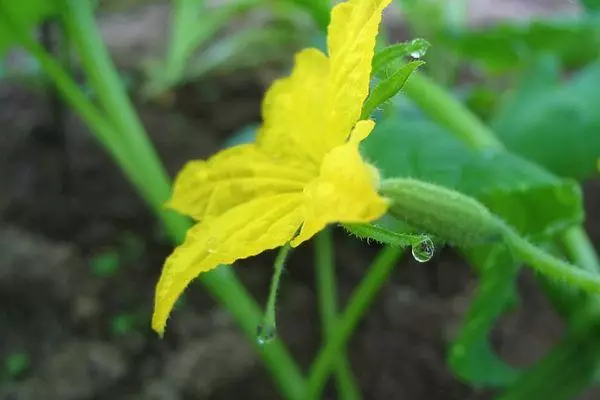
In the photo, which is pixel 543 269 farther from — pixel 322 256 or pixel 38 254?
pixel 38 254

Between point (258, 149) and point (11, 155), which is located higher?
point (258, 149)

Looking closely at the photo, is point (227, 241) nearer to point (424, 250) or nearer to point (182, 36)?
point (424, 250)

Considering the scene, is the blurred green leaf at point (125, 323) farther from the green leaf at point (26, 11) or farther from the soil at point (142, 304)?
the green leaf at point (26, 11)

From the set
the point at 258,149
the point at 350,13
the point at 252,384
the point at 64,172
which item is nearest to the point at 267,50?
the point at 64,172

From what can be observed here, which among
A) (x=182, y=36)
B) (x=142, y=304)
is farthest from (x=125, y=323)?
(x=182, y=36)

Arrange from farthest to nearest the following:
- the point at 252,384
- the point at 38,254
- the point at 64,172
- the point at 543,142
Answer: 1. the point at 64,172
2. the point at 38,254
3. the point at 252,384
4. the point at 543,142

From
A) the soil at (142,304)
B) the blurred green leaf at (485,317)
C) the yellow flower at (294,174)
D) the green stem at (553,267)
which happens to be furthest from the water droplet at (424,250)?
the soil at (142,304)
